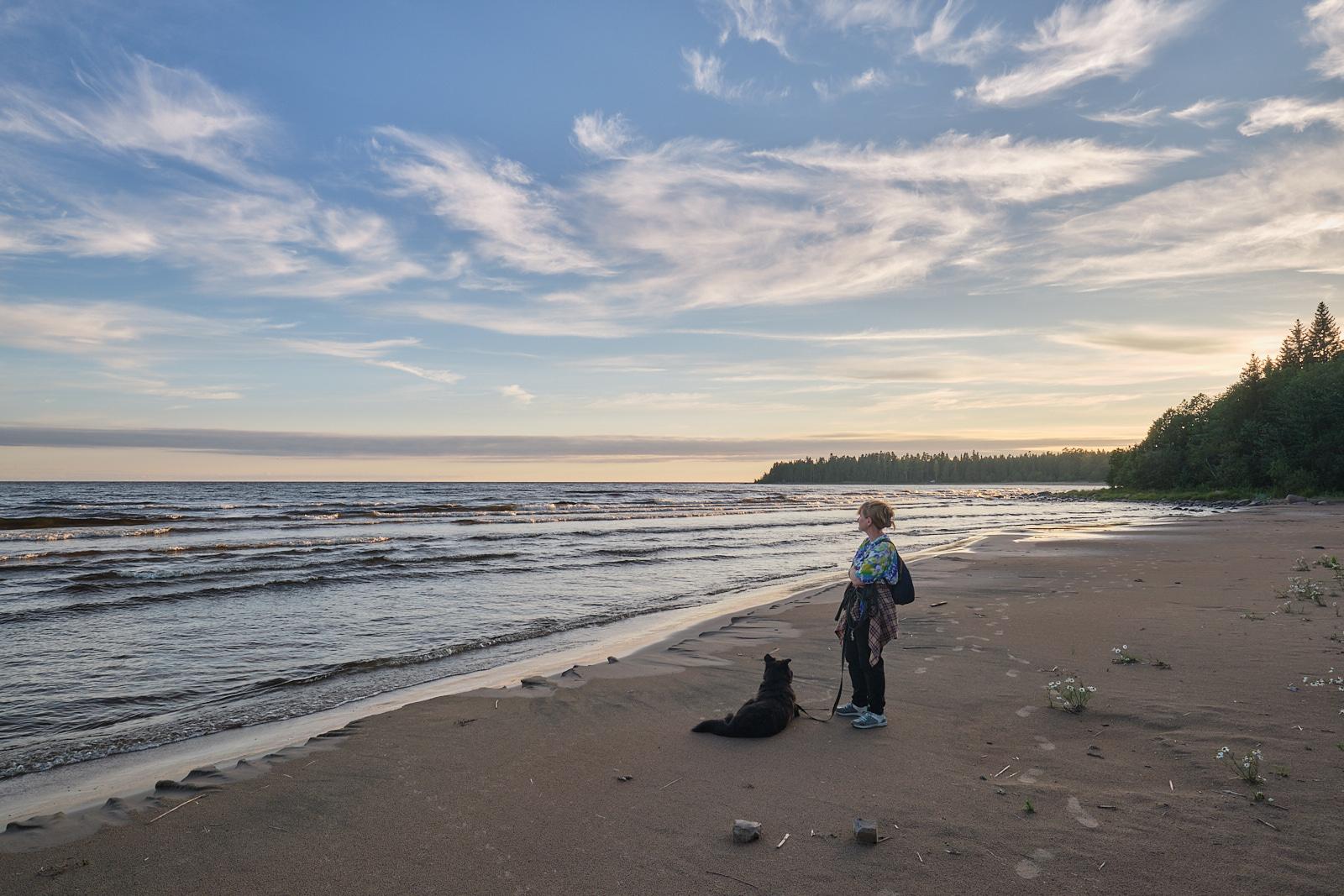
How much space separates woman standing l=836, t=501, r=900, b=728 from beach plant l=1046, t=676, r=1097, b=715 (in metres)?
1.59

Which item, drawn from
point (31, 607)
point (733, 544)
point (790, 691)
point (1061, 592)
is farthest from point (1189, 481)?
point (31, 607)

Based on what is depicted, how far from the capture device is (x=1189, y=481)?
6794cm

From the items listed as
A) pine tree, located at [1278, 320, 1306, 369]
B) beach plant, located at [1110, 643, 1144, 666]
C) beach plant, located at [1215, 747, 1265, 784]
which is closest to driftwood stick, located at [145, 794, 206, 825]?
beach plant, located at [1215, 747, 1265, 784]

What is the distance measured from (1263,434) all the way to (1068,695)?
63930 mm

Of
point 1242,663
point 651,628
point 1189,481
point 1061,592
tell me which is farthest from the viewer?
point 1189,481

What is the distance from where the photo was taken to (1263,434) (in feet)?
177

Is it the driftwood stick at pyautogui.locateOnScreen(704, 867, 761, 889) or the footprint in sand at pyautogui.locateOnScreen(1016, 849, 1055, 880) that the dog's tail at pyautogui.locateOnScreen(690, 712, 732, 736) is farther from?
the footprint in sand at pyautogui.locateOnScreen(1016, 849, 1055, 880)

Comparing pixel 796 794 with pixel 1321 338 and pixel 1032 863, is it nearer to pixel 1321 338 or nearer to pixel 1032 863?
pixel 1032 863

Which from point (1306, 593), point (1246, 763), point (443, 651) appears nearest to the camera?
point (1246, 763)

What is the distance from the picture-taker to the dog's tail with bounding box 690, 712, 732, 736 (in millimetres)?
5961

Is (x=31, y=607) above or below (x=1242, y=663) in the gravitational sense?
below

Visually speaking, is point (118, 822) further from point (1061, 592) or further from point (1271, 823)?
point (1061, 592)

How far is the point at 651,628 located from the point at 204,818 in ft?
26.0

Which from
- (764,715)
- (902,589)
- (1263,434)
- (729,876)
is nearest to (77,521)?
(764,715)
